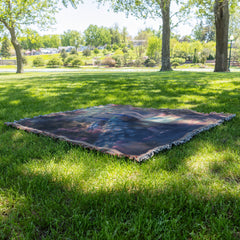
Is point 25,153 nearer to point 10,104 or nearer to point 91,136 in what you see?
point 91,136

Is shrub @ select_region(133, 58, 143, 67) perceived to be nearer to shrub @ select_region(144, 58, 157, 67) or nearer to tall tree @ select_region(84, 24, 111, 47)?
shrub @ select_region(144, 58, 157, 67)

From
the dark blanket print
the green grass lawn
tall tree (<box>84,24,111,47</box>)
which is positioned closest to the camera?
the green grass lawn

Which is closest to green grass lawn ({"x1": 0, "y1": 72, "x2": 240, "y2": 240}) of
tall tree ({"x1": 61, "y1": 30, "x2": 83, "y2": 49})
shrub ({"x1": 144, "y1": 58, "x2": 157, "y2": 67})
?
shrub ({"x1": 144, "y1": 58, "x2": 157, "y2": 67})

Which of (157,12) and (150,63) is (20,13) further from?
(150,63)

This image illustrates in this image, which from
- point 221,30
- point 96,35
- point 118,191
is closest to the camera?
point 118,191

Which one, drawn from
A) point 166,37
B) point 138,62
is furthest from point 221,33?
point 138,62

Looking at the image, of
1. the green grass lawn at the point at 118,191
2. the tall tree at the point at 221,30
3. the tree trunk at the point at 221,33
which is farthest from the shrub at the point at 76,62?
the green grass lawn at the point at 118,191

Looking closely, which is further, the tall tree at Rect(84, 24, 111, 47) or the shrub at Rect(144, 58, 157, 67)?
the tall tree at Rect(84, 24, 111, 47)

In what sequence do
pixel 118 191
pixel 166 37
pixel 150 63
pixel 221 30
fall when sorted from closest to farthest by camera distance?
pixel 118 191 → pixel 221 30 → pixel 166 37 → pixel 150 63

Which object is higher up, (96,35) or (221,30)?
(96,35)

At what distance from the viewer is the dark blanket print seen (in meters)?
2.58

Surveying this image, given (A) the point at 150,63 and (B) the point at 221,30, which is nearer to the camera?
(B) the point at 221,30

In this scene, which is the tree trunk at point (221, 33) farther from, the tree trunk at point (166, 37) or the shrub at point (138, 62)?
the shrub at point (138, 62)

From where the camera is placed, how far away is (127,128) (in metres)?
3.22
